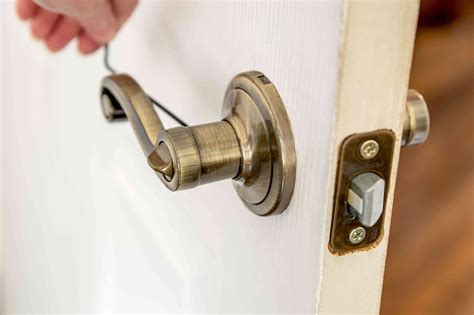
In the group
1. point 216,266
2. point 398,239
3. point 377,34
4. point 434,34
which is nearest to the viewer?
point 377,34

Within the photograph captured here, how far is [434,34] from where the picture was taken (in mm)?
2008

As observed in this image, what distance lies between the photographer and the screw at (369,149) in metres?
0.23

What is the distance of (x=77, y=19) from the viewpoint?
42 cm

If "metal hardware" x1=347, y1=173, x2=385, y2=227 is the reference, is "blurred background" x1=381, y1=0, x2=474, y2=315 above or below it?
below

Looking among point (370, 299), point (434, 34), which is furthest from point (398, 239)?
point (370, 299)

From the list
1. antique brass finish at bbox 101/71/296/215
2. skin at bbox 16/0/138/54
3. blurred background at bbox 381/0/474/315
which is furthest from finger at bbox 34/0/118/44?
blurred background at bbox 381/0/474/315

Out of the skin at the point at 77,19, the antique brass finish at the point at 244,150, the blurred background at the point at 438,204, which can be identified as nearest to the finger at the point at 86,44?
the skin at the point at 77,19

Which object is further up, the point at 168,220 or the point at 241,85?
the point at 241,85

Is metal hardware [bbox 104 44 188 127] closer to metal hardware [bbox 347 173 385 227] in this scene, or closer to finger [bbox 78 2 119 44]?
finger [bbox 78 2 119 44]

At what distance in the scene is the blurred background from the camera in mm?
1189

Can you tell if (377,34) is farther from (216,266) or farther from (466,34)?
(466,34)

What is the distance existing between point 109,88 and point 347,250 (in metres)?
0.18

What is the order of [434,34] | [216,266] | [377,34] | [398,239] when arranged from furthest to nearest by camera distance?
[434,34] < [398,239] < [216,266] < [377,34]

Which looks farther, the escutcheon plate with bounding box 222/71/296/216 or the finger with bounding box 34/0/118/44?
the finger with bounding box 34/0/118/44
